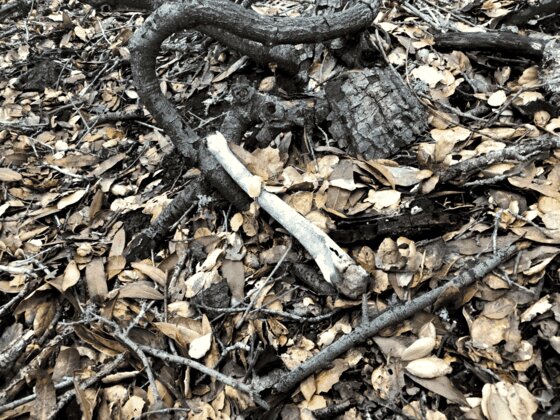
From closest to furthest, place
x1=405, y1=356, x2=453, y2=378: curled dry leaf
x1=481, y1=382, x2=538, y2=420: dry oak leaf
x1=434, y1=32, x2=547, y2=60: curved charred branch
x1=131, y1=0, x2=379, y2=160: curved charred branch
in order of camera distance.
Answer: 1. x1=481, y1=382, x2=538, y2=420: dry oak leaf
2. x1=405, y1=356, x2=453, y2=378: curled dry leaf
3. x1=131, y1=0, x2=379, y2=160: curved charred branch
4. x1=434, y1=32, x2=547, y2=60: curved charred branch

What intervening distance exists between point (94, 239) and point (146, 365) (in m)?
0.73

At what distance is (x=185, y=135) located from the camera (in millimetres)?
2121

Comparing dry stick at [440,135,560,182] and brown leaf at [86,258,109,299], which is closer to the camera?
dry stick at [440,135,560,182]

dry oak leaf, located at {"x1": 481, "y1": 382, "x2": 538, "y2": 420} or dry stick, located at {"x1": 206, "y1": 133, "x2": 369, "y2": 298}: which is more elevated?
dry stick, located at {"x1": 206, "y1": 133, "x2": 369, "y2": 298}

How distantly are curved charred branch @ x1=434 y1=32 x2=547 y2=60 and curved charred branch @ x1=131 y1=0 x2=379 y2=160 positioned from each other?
1.39 feet

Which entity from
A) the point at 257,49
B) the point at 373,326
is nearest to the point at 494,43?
the point at 257,49

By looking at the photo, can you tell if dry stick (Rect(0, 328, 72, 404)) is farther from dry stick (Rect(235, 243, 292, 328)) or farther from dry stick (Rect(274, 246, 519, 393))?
dry stick (Rect(274, 246, 519, 393))

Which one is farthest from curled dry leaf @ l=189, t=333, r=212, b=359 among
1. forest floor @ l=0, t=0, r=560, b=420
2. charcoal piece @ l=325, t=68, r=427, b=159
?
charcoal piece @ l=325, t=68, r=427, b=159

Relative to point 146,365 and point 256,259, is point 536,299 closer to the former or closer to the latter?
point 256,259

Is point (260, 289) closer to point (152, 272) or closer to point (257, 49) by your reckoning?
point (152, 272)

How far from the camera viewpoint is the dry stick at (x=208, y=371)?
58.9 inches

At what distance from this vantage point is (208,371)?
1580 millimetres

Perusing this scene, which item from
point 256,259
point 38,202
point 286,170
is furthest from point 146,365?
point 38,202

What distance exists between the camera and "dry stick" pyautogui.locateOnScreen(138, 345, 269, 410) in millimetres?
1497
